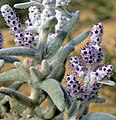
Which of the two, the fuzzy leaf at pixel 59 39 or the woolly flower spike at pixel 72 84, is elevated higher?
the fuzzy leaf at pixel 59 39

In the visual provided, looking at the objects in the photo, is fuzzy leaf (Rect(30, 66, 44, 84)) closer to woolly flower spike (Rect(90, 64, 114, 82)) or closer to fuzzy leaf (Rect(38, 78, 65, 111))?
fuzzy leaf (Rect(38, 78, 65, 111))

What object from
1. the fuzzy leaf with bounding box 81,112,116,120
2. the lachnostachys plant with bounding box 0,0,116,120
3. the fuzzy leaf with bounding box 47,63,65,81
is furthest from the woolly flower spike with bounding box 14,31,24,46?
the fuzzy leaf with bounding box 81,112,116,120

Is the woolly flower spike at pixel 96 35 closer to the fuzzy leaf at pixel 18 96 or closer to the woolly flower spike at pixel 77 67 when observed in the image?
the woolly flower spike at pixel 77 67

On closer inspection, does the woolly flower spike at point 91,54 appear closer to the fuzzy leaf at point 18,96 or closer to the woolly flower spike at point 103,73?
the woolly flower spike at point 103,73

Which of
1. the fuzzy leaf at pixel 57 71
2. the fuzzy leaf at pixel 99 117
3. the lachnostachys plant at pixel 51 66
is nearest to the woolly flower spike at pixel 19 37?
the lachnostachys plant at pixel 51 66

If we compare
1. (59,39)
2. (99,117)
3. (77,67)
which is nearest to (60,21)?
(59,39)

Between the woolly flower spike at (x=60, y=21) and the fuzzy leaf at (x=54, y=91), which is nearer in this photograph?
the fuzzy leaf at (x=54, y=91)

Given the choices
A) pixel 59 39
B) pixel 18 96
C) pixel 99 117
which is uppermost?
pixel 59 39

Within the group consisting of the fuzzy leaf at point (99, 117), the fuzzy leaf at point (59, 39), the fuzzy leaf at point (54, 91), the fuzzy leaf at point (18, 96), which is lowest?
the fuzzy leaf at point (99, 117)

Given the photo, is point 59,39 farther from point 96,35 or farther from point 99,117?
point 99,117
